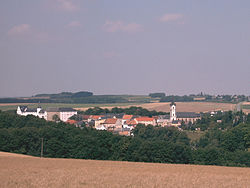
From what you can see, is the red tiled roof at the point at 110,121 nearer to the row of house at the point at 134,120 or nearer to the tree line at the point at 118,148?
the row of house at the point at 134,120

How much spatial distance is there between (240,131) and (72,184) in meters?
70.5

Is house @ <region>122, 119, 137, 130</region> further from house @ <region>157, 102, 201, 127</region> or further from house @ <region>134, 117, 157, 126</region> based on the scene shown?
house @ <region>157, 102, 201, 127</region>

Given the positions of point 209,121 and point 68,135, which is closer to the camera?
point 68,135

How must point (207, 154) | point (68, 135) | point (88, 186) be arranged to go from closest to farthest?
1. point (88, 186)
2. point (207, 154)
3. point (68, 135)

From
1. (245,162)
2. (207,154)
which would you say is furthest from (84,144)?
(245,162)

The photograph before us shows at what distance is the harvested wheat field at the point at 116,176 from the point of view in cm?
3192

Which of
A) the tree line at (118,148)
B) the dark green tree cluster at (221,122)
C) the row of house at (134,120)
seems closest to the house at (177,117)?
the row of house at (134,120)

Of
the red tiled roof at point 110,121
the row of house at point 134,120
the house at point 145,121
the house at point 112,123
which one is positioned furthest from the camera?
the red tiled roof at point 110,121

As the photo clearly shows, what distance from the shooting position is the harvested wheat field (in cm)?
3192

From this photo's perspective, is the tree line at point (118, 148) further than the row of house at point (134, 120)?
No

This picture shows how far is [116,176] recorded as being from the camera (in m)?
35.5

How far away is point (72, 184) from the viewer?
31.6 m

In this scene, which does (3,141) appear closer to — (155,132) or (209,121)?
(155,132)

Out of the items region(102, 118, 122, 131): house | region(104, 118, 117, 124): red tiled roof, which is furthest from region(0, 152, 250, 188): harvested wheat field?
region(104, 118, 117, 124): red tiled roof
